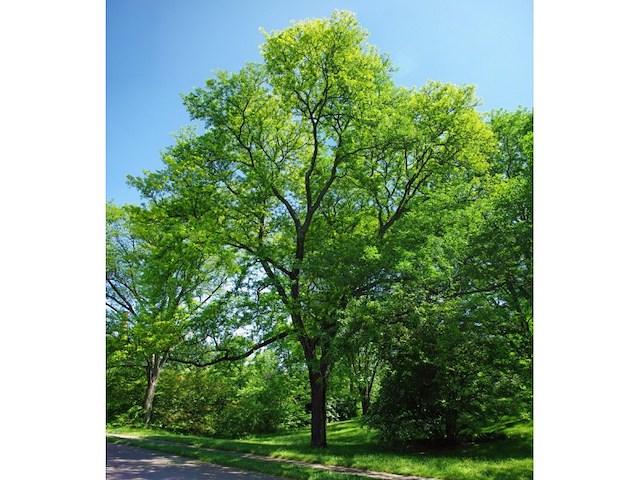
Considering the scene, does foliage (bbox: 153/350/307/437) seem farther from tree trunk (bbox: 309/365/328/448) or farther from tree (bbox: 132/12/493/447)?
tree (bbox: 132/12/493/447)

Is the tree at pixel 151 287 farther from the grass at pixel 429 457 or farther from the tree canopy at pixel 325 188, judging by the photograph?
the grass at pixel 429 457

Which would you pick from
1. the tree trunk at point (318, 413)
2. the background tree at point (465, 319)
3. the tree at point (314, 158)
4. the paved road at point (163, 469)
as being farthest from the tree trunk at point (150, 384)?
the background tree at point (465, 319)

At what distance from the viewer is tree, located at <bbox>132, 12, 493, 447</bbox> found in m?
6.34

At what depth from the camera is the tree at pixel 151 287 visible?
22.0 feet

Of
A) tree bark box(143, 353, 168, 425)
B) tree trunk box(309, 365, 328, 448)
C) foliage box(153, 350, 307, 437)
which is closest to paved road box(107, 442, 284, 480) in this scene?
tree trunk box(309, 365, 328, 448)

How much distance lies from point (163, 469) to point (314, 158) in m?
4.49

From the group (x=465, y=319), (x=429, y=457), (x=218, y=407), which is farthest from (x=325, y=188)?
(x=218, y=407)

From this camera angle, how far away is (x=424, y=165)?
6.86 meters

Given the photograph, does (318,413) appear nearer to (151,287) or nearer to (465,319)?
(465,319)

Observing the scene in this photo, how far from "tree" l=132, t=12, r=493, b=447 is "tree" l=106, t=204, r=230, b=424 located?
0.53 m

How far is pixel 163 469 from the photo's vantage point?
5.04m

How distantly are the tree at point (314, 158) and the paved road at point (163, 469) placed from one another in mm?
1702

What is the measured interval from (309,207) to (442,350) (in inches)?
118
